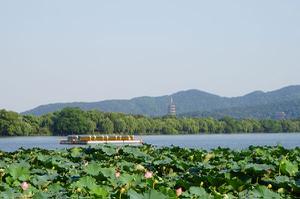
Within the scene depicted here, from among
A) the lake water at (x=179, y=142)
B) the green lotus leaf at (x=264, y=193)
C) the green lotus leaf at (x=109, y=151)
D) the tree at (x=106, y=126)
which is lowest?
the green lotus leaf at (x=264, y=193)

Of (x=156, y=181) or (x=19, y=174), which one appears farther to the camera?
(x=19, y=174)

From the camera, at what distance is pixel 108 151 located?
42.8 feet

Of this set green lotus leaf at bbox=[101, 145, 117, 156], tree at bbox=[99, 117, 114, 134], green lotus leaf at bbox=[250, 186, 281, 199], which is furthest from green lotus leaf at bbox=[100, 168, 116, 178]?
tree at bbox=[99, 117, 114, 134]

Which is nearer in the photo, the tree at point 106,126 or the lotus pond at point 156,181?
the lotus pond at point 156,181

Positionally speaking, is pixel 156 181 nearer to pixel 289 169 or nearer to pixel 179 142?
pixel 289 169

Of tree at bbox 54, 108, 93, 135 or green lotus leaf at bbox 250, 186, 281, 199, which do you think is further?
tree at bbox 54, 108, 93, 135

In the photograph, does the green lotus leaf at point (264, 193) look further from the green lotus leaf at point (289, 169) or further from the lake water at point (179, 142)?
the lake water at point (179, 142)

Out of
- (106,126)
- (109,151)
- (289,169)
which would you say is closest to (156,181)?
(289,169)

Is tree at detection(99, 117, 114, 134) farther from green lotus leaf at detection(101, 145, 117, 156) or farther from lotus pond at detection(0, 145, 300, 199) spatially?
lotus pond at detection(0, 145, 300, 199)

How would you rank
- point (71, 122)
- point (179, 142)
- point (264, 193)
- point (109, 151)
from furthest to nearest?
point (71, 122)
point (179, 142)
point (109, 151)
point (264, 193)

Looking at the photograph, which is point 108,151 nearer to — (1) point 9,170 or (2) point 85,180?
(1) point 9,170

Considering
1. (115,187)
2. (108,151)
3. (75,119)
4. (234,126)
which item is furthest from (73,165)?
(234,126)

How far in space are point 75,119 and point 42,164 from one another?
317 ft

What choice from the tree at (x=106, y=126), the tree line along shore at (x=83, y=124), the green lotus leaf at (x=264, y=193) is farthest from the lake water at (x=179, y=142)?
the green lotus leaf at (x=264, y=193)
